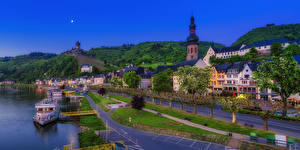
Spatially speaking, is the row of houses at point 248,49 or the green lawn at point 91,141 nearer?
the green lawn at point 91,141

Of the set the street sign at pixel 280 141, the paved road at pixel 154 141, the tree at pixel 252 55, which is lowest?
the paved road at pixel 154 141

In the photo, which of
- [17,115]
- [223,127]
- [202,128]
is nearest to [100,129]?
[202,128]

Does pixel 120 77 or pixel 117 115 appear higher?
pixel 120 77

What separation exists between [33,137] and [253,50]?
4972 inches

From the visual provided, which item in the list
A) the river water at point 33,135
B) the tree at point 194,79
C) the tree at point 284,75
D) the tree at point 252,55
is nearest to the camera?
the tree at point 284,75

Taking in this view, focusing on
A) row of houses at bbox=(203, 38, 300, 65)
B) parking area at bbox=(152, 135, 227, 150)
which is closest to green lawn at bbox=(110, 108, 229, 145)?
parking area at bbox=(152, 135, 227, 150)

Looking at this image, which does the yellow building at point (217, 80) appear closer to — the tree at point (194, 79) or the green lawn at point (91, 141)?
the tree at point (194, 79)

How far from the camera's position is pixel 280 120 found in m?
45.8

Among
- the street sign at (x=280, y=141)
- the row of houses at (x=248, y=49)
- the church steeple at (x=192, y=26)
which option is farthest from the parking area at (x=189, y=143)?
the church steeple at (x=192, y=26)

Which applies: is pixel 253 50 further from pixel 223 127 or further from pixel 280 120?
pixel 223 127

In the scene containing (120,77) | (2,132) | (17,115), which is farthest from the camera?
(120,77)

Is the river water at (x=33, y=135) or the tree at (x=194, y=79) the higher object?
the tree at (x=194, y=79)

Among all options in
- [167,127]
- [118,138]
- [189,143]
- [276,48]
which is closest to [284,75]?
[189,143]

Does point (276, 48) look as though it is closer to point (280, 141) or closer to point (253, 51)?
point (253, 51)
